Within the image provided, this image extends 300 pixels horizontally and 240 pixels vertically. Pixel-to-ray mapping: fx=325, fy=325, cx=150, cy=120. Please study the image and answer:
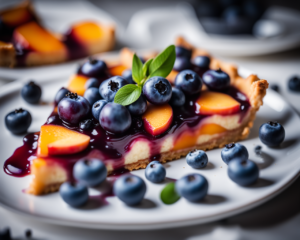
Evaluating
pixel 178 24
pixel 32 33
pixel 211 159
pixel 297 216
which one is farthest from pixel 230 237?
pixel 178 24

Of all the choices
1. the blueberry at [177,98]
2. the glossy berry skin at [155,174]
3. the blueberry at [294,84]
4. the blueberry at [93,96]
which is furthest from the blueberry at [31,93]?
the blueberry at [294,84]

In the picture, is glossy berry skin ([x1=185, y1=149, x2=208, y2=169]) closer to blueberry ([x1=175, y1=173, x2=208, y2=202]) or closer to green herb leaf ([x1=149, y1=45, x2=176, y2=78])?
blueberry ([x1=175, y1=173, x2=208, y2=202])

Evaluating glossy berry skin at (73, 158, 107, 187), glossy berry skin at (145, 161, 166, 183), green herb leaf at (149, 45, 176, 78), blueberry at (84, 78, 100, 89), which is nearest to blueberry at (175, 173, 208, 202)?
glossy berry skin at (145, 161, 166, 183)

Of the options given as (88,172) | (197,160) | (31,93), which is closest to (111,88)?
(88,172)

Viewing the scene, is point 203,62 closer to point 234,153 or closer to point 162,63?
point 162,63

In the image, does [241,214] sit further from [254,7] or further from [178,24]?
[178,24]


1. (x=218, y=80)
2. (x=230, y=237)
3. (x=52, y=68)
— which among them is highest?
(x=218, y=80)
